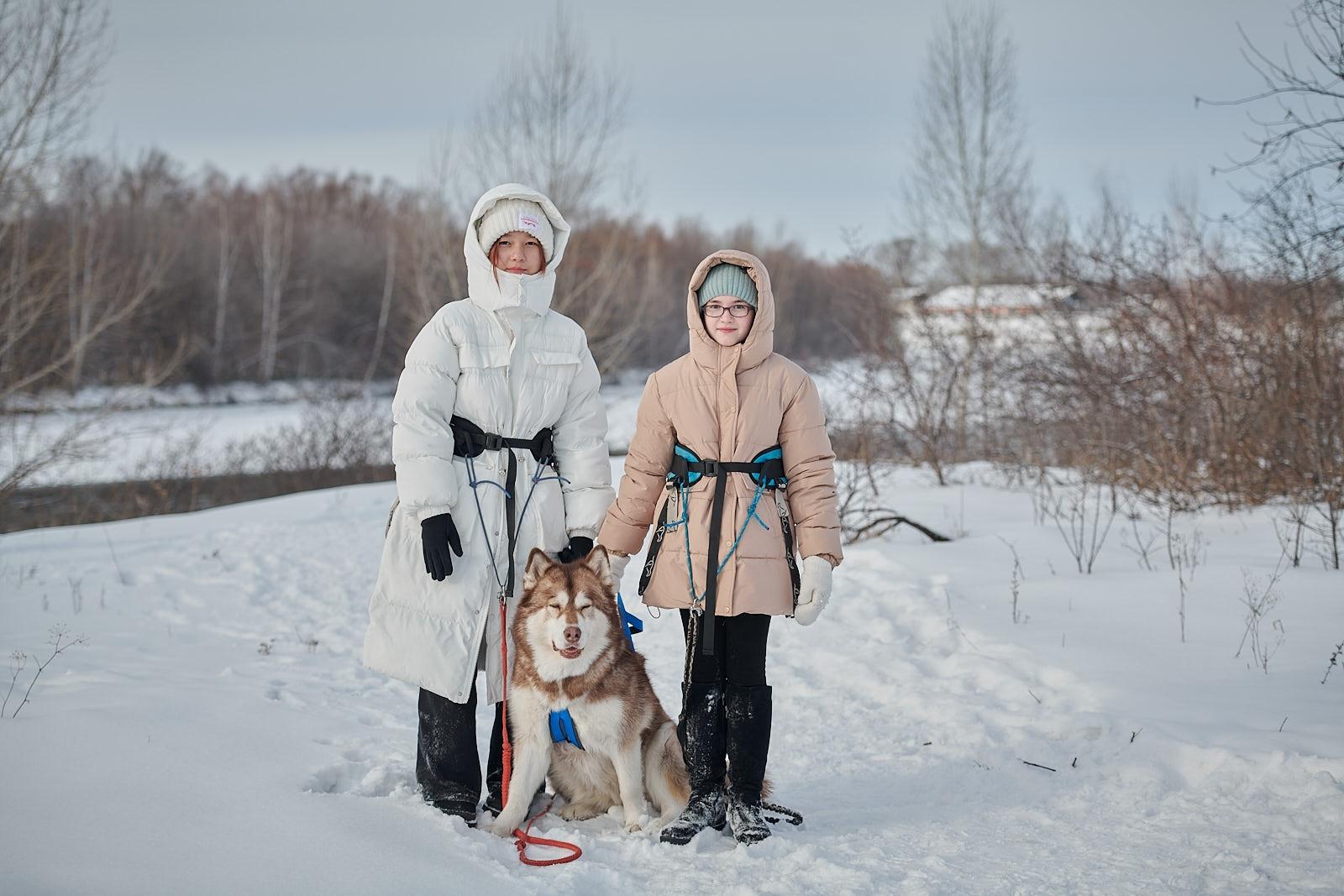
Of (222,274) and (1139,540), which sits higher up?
(222,274)

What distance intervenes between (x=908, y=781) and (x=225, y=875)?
2.70 metres

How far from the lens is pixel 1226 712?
4.16m

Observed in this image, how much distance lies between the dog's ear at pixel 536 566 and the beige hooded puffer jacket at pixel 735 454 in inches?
11.7

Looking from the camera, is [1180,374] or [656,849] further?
[1180,374]

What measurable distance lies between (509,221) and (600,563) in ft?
4.50

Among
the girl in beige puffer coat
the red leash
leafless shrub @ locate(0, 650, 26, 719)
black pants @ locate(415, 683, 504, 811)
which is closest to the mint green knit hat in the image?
the girl in beige puffer coat

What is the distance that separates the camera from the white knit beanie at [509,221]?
3.55 m

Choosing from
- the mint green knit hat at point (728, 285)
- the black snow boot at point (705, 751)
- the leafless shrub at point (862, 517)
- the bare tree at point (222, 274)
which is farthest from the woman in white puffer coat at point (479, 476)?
the bare tree at point (222, 274)

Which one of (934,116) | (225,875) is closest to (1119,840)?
(225,875)

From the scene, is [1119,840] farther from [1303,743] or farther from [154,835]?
Result: [154,835]

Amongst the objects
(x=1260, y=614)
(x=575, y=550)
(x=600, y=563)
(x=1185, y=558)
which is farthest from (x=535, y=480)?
(x=1185, y=558)

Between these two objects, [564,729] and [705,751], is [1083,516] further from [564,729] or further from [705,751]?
[564,729]

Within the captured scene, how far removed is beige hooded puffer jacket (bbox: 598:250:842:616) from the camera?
A: 330cm

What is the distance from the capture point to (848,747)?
443cm
